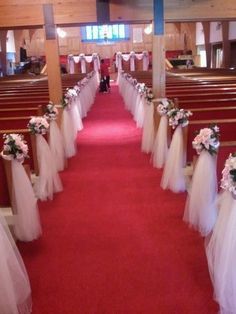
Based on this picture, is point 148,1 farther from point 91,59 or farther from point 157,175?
point 91,59

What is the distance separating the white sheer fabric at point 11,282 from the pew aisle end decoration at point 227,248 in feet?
4.15

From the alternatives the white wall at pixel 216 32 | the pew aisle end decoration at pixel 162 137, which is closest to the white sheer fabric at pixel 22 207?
the pew aisle end decoration at pixel 162 137

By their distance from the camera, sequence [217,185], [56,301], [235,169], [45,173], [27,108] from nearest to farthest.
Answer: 1. [235,169]
2. [56,301]
3. [217,185]
4. [45,173]
5. [27,108]

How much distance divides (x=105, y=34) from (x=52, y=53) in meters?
17.9

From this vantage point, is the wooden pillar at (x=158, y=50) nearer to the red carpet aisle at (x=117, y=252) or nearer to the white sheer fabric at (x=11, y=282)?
the red carpet aisle at (x=117, y=252)

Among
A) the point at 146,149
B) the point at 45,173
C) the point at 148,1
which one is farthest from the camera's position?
the point at 148,1

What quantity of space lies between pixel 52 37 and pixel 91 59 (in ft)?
50.7

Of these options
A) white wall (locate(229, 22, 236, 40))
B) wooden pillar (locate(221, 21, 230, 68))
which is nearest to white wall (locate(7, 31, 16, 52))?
wooden pillar (locate(221, 21, 230, 68))

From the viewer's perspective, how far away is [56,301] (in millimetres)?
2574

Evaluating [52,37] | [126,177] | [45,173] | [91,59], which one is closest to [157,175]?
[126,177]

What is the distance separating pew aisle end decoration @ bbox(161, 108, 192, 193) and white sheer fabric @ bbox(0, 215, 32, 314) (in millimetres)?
2360

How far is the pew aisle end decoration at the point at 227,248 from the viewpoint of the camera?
2219 millimetres

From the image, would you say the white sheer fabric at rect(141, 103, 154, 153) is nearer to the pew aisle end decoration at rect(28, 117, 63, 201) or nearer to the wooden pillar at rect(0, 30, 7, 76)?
the pew aisle end decoration at rect(28, 117, 63, 201)

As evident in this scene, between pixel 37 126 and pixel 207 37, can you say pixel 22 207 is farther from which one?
pixel 207 37
